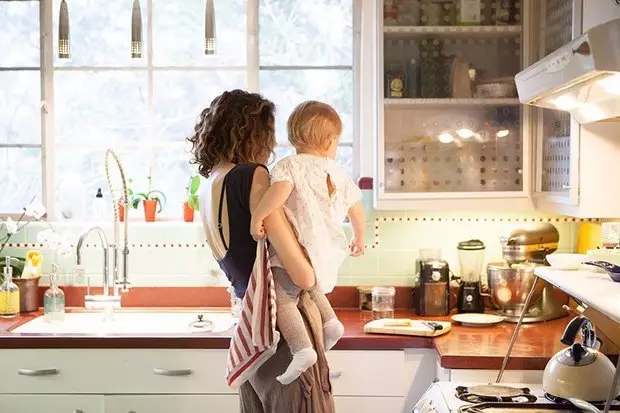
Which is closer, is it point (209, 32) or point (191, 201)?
point (209, 32)

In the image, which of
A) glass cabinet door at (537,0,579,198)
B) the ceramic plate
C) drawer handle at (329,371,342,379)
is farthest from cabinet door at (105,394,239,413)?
glass cabinet door at (537,0,579,198)

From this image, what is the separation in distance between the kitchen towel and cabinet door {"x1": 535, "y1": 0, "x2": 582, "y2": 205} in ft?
3.86

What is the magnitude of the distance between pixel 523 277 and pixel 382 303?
21.5 inches

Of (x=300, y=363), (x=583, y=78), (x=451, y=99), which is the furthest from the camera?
(x=451, y=99)

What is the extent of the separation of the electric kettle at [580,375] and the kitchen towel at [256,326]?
0.78m

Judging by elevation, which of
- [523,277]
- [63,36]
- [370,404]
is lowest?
[370,404]

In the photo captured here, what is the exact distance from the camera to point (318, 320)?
2.85 metres

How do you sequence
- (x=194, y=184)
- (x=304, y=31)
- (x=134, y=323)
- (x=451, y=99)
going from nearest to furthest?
1. (x=451, y=99)
2. (x=134, y=323)
3. (x=194, y=184)
4. (x=304, y=31)

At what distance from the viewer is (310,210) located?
2.83 meters

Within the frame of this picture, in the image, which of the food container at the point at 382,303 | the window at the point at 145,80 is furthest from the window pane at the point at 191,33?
the food container at the point at 382,303

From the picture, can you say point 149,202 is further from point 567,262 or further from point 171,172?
point 567,262

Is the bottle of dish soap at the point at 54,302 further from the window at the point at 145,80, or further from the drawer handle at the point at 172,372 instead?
the drawer handle at the point at 172,372

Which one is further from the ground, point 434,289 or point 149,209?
point 149,209

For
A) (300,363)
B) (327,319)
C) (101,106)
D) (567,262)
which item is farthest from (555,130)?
(101,106)
